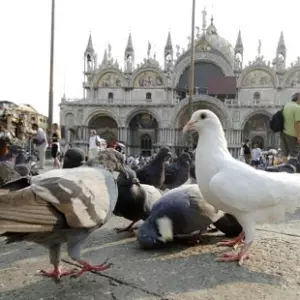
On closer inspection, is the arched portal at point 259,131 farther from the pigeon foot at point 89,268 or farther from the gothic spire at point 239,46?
the pigeon foot at point 89,268

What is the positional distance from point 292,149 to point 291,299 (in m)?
4.82

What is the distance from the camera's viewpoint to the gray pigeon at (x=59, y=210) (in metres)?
2.36

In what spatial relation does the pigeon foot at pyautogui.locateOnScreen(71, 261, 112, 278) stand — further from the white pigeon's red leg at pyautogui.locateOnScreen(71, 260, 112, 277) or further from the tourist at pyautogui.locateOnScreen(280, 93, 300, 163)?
the tourist at pyautogui.locateOnScreen(280, 93, 300, 163)

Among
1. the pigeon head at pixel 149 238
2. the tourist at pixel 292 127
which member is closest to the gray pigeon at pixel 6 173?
the pigeon head at pixel 149 238

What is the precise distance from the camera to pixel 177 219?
139 inches

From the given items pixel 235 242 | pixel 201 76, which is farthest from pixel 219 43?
pixel 235 242

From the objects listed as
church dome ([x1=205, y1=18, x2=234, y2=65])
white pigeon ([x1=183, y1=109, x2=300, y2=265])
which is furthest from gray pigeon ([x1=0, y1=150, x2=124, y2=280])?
church dome ([x1=205, y1=18, x2=234, y2=65])

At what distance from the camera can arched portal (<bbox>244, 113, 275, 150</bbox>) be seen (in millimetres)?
44250

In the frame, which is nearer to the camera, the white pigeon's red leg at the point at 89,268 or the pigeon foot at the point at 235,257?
the white pigeon's red leg at the point at 89,268

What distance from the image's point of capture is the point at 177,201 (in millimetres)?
3625

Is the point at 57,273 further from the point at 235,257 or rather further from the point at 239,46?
the point at 239,46

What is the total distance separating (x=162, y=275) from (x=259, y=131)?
44.1m

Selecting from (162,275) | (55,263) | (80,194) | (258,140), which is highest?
(258,140)

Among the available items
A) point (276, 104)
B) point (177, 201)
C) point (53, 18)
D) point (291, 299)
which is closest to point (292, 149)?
point (177, 201)
